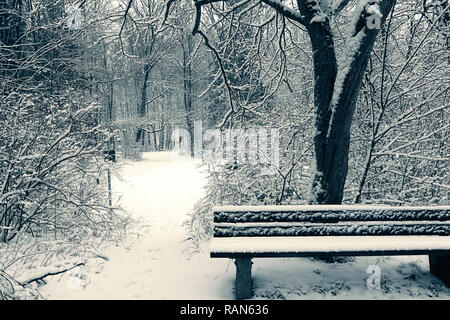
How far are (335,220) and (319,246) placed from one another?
516 millimetres

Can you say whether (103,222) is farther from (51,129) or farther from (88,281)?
(51,129)

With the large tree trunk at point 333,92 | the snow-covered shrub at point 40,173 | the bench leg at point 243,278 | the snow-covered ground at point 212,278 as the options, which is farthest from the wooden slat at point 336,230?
the snow-covered shrub at point 40,173

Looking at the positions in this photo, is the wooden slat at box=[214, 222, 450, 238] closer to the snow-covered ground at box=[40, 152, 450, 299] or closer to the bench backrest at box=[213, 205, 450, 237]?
the bench backrest at box=[213, 205, 450, 237]

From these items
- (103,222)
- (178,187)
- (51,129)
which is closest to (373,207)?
(103,222)

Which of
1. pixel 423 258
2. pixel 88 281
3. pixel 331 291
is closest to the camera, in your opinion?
pixel 331 291

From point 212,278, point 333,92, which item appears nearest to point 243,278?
point 212,278

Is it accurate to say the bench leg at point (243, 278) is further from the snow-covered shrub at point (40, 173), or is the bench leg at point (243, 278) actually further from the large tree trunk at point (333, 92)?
the snow-covered shrub at point (40, 173)

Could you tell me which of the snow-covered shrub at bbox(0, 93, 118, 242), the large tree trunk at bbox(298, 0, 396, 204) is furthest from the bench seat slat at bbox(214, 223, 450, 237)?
the snow-covered shrub at bbox(0, 93, 118, 242)

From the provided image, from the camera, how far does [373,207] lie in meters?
4.01

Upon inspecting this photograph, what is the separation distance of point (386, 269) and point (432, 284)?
570 millimetres

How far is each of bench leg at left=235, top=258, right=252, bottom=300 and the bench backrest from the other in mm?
357

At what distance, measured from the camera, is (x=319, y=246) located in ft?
12.0

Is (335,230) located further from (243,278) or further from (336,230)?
(243,278)

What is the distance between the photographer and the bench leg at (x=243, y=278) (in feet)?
12.3
